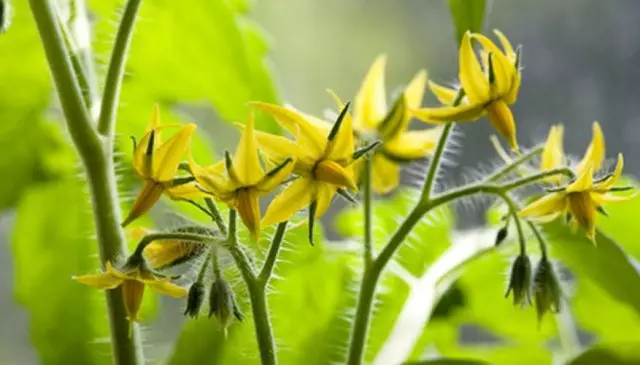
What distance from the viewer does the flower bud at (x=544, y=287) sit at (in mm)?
531

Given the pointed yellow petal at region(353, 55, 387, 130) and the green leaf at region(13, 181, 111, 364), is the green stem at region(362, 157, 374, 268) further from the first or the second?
the green leaf at region(13, 181, 111, 364)

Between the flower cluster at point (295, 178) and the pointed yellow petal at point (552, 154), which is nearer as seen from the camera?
the flower cluster at point (295, 178)

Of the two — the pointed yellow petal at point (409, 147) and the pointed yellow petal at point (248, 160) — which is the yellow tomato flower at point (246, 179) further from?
the pointed yellow petal at point (409, 147)

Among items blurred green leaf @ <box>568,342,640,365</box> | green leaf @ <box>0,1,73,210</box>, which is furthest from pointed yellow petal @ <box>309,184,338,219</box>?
green leaf @ <box>0,1,73,210</box>

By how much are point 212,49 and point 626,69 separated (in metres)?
0.58

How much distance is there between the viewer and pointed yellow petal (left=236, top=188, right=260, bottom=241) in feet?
1.37

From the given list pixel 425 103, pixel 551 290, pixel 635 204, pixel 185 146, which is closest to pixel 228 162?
pixel 185 146

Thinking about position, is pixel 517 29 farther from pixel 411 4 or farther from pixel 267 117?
pixel 267 117

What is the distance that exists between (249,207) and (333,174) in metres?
0.04

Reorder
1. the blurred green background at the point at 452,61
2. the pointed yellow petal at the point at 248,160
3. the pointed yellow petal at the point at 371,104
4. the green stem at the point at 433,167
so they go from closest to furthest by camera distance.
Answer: the pointed yellow petal at the point at 248,160, the green stem at the point at 433,167, the pointed yellow petal at the point at 371,104, the blurred green background at the point at 452,61

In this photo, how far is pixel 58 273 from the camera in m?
0.73

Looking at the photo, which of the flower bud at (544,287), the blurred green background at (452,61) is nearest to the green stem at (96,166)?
the flower bud at (544,287)

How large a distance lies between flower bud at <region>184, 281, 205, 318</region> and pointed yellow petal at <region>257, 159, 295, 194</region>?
0.07 metres

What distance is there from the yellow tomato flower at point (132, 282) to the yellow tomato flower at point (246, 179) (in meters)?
0.05
